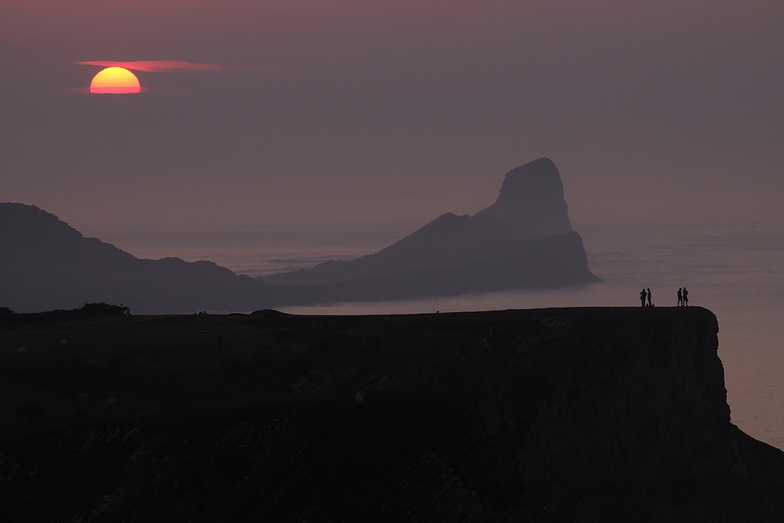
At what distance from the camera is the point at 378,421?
62.4 m

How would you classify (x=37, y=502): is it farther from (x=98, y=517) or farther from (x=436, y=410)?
(x=436, y=410)

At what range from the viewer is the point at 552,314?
106312mm

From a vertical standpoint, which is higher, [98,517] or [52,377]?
[52,377]

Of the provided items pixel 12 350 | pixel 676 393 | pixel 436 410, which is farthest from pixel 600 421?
pixel 12 350

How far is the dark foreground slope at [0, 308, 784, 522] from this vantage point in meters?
58.4

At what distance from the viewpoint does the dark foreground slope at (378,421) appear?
5838 centimetres

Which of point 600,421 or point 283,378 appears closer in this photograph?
point 283,378

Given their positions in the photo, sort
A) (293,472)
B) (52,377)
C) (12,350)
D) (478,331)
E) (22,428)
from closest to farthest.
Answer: (293,472), (22,428), (52,377), (12,350), (478,331)

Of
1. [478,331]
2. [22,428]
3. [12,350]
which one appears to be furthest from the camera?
[478,331]

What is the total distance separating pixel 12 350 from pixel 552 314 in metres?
49.0

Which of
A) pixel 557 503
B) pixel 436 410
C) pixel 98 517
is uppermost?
pixel 436 410

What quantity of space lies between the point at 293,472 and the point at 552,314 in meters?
51.3

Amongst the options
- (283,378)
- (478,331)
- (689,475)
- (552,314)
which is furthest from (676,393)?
(283,378)

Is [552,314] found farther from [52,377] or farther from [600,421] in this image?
[52,377]
